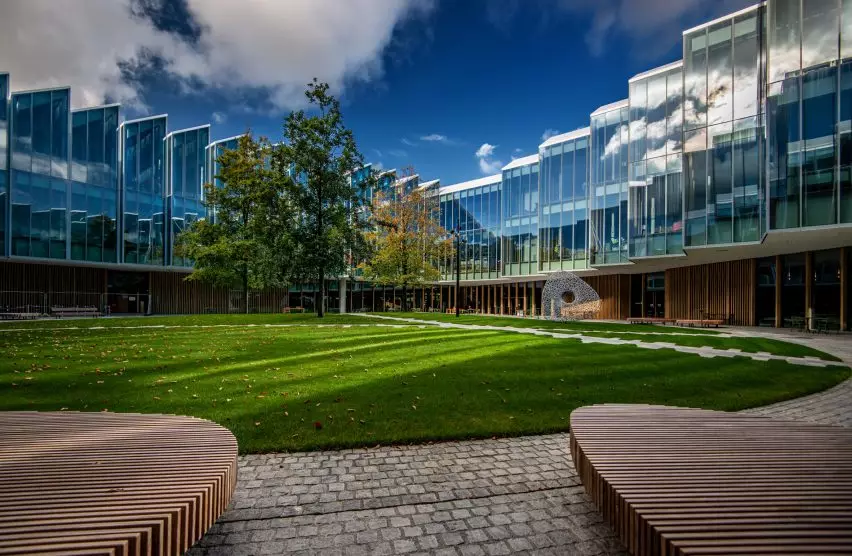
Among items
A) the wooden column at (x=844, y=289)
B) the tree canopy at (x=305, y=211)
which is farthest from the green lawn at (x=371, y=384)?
the wooden column at (x=844, y=289)

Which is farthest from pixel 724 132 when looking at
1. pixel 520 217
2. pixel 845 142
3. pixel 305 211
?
pixel 305 211

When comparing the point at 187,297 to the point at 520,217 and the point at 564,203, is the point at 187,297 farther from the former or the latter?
the point at 564,203

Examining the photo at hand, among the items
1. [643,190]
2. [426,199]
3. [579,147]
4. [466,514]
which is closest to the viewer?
[466,514]

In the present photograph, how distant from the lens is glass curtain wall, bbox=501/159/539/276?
148ft

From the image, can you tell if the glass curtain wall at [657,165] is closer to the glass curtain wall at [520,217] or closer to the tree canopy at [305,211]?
the glass curtain wall at [520,217]

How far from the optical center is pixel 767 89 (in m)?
23.4

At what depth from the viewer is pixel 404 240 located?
40.4 meters

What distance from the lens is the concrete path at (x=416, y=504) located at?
309 centimetres

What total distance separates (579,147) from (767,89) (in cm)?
1783

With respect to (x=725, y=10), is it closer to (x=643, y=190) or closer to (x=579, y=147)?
(x=643, y=190)

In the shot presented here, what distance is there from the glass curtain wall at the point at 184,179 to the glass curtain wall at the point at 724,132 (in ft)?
136

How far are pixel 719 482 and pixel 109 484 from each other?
3704mm

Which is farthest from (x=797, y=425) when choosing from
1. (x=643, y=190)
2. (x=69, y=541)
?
(x=643, y=190)

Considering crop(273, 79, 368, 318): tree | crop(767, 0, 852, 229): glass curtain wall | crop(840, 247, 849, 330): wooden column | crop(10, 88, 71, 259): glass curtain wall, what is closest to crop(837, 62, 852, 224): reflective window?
crop(767, 0, 852, 229): glass curtain wall
